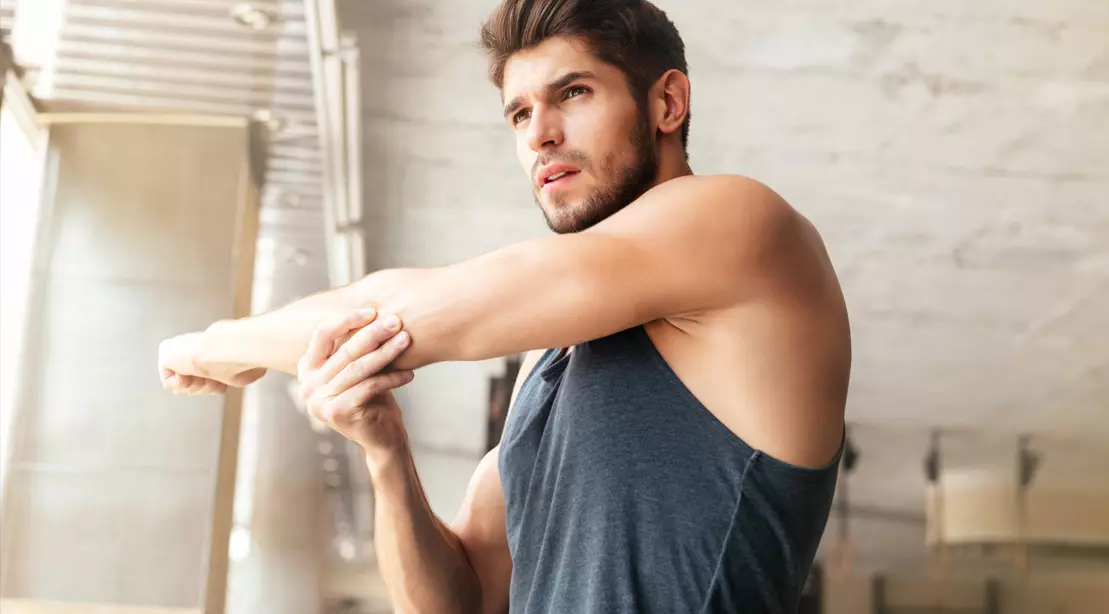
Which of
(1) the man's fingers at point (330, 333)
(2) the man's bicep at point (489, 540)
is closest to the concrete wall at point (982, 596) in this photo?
(2) the man's bicep at point (489, 540)

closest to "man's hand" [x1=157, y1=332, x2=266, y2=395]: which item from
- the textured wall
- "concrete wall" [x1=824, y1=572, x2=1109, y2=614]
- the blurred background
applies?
the blurred background

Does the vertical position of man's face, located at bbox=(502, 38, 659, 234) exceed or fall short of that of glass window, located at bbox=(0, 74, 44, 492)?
it falls short

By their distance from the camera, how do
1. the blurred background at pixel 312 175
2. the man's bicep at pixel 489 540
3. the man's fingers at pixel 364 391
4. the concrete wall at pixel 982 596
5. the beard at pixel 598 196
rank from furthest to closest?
the concrete wall at pixel 982 596, the blurred background at pixel 312 175, the man's bicep at pixel 489 540, the beard at pixel 598 196, the man's fingers at pixel 364 391

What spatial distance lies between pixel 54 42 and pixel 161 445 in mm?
1325

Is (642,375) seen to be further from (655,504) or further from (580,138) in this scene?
(580,138)

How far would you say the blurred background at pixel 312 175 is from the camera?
3305mm

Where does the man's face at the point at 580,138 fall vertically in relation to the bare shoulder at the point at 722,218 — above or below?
above

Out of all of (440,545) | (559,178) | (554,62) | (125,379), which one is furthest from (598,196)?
(125,379)

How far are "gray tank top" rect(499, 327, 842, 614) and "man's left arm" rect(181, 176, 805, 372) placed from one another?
0.06m

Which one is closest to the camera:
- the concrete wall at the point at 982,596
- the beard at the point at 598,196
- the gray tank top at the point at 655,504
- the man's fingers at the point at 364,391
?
the gray tank top at the point at 655,504

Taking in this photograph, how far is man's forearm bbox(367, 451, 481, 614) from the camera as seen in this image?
3.57ft

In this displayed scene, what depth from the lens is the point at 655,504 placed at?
2.78ft

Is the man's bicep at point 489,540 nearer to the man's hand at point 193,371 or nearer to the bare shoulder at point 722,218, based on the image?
the man's hand at point 193,371

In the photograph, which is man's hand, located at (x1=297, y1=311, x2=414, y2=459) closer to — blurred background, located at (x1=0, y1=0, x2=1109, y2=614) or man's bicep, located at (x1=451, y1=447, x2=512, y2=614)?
man's bicep, located at (x1=451, y1=447, x2=512, y2=614)
